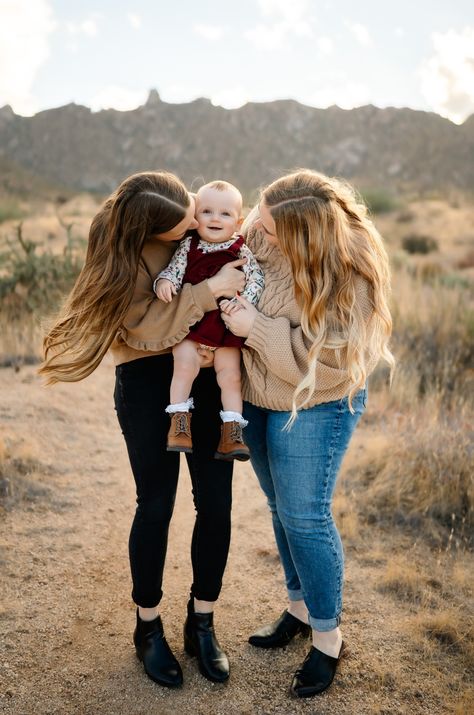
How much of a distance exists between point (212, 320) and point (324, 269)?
0.47 meters

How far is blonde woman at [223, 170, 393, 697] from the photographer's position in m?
2.18

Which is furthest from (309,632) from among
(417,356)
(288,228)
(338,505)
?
(417,356)

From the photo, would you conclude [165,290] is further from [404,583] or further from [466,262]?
[466,262]

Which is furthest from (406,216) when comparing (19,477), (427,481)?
(19,477)

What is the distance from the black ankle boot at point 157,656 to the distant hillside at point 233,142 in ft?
136

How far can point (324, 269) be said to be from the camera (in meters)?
2.18

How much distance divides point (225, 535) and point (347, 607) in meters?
1.11

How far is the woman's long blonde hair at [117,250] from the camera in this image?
2.22 m

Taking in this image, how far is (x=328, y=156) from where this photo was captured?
148 ft

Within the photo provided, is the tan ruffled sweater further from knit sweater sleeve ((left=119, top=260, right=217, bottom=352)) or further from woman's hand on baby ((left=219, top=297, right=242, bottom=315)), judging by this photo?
knit sweater sleeve ((left=119, top=260, right=217, bottom=352))

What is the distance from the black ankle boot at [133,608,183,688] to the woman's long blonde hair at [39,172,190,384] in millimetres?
1090

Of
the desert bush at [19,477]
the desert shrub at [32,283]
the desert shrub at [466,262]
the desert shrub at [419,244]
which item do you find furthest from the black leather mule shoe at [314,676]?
the desert shrub at [419,244]

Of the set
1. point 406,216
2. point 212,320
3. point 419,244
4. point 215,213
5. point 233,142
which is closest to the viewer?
point 212,320

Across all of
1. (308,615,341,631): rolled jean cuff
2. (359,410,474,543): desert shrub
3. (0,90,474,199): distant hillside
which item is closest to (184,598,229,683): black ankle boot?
(308,615,341,631): rolled jean cuff
